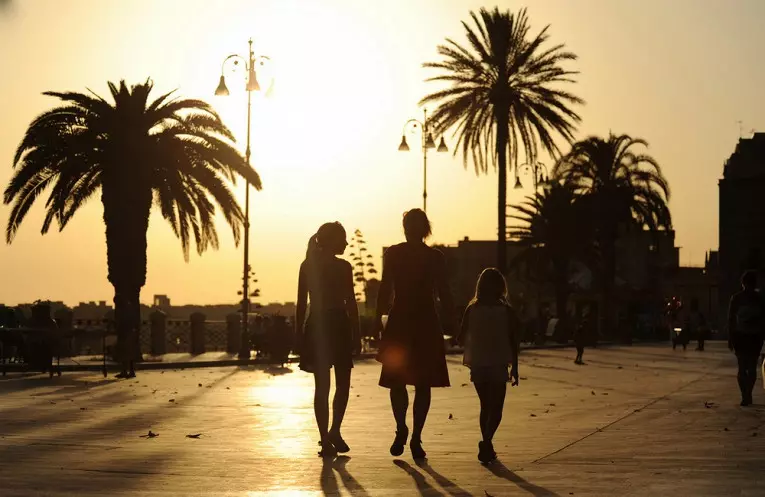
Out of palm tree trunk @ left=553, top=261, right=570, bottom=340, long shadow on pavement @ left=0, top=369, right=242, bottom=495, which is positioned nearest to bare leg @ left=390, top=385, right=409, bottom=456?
long shadow on pavement @ left=0, top=369, right=242, bottom=495

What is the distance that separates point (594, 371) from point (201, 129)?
12217 millimetres

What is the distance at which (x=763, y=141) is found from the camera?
9244 centimetres

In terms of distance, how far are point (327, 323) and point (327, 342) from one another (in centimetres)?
16

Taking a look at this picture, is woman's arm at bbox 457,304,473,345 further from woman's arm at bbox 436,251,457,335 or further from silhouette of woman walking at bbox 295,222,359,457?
silhouette of woman walking at bbox 295,222,359,457

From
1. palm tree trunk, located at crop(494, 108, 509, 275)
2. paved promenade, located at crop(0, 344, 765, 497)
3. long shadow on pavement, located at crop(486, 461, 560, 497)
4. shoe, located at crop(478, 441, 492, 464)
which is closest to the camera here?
long shadow on pavement, located at crop(486, 461, 560, 497)

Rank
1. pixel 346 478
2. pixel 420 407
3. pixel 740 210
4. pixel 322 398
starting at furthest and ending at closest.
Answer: pixel 740 210, pixel 322 398, pixel 420 407, pixel 346 478

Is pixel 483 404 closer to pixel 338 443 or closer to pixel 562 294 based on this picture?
pixel 338 443

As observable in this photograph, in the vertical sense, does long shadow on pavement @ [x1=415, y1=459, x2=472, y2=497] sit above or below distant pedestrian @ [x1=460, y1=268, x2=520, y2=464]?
below

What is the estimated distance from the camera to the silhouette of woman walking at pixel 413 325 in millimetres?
11406

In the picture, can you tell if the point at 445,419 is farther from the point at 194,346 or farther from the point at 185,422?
the point at 194,346

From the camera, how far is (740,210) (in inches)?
3588

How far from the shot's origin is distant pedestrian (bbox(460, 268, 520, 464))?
11555mm

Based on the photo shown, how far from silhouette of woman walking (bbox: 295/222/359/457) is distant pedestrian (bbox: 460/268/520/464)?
3.27ft

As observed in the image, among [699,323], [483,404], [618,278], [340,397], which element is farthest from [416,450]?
[618,278]
